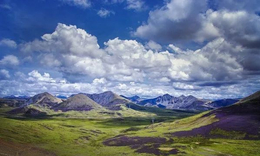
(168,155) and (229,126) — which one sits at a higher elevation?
(229,126)

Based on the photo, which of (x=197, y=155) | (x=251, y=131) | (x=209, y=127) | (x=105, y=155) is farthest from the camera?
(x=209, y=127)

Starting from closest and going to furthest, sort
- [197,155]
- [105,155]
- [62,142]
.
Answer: [197,155] → [105,155] → [62,142]

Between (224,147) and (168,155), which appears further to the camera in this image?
(224,147)

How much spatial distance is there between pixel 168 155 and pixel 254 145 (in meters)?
58.4

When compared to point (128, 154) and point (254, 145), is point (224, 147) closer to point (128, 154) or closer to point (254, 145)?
point (254, 145)

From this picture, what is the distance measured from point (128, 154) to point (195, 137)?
69.1 metres

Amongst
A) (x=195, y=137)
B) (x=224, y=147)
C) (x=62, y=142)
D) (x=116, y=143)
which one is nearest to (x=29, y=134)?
(x=62, y=142)

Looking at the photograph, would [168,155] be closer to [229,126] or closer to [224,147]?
[224,147]

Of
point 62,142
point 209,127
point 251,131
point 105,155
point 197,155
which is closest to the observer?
point 197,155

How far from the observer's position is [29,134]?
614 feet

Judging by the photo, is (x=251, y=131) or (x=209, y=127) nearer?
(x=251, y=131)

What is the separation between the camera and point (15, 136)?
171 metres

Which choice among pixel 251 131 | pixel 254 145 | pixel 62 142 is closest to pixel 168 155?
pixel 254 145

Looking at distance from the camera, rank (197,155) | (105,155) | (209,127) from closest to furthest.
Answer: (197,155) < (105,155) < (209,127)
